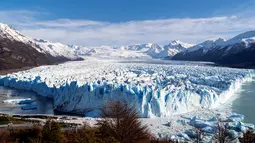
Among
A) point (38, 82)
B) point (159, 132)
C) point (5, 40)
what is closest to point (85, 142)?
point (159, 132)

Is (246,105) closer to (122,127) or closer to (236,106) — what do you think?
(236,106)

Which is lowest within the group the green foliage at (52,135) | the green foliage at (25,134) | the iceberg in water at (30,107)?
the iceberg in water at (30,107)

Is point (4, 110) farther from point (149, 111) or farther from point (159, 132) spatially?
point (159, 132)

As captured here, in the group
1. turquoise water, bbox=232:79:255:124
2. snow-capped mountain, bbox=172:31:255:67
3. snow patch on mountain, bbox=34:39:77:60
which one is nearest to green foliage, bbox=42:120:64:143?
turquoise water, bbox=232:79:255:124

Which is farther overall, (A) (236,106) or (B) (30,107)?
(B) (30,107)

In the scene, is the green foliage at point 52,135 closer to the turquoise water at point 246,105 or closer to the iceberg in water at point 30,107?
the turquoise water at point 246,105

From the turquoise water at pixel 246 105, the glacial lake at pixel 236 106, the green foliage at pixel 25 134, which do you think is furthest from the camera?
the glacial lake at pixel 236 106

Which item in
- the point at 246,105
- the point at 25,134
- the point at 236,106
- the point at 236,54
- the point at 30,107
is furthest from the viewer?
the point at 236,54

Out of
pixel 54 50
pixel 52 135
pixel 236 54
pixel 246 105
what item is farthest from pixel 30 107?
pixel 54 50

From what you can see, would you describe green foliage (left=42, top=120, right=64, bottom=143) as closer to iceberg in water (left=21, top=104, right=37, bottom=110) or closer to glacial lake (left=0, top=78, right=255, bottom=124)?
glacial lake (left=0, top=78, right=255, bottom=124)

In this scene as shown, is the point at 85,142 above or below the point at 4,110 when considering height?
above

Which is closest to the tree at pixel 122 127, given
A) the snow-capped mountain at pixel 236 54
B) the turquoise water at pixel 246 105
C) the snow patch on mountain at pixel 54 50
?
the turquoise water at pixel 246 105
